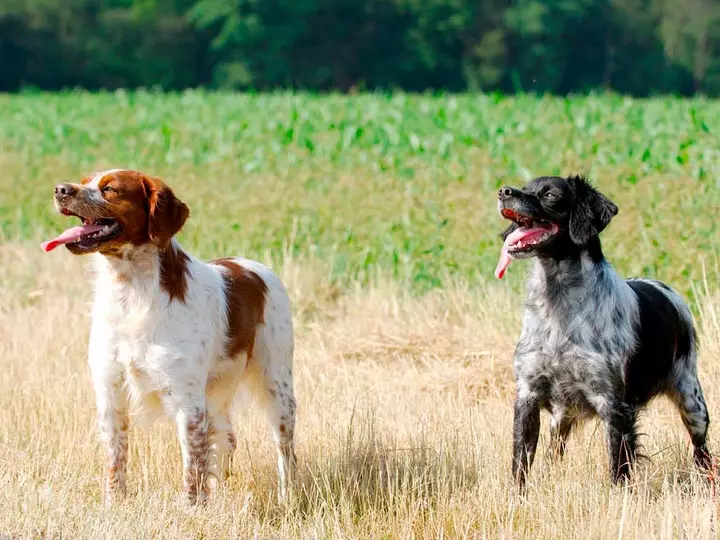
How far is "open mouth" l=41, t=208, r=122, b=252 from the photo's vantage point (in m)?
4.63

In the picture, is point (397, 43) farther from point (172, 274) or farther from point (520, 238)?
point (172, 274)

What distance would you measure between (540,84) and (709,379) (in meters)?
54.8

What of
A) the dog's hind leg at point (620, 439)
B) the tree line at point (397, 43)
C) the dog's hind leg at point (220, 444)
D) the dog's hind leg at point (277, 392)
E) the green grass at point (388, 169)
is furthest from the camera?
the tree line at point (397, 43)

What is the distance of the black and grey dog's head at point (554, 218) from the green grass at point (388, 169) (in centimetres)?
394

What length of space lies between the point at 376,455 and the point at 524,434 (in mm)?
788

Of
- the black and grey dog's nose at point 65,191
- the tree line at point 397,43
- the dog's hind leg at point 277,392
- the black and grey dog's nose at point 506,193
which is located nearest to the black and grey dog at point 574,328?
the black and grey dog's nose at point 506,193

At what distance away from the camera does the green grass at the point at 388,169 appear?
10664 mm

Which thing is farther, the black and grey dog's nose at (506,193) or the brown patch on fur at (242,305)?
the brown patch on fur at (242,305)

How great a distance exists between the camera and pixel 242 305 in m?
5.31

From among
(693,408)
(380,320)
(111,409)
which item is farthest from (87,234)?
(380,320)

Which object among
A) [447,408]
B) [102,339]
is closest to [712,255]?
[447,408]

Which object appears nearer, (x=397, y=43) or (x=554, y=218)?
(x=554, y=218)

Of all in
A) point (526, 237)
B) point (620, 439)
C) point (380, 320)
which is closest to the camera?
point (620, 439)

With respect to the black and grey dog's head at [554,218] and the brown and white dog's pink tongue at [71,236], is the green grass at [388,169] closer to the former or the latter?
the black and grey dog's head at [554,218]
